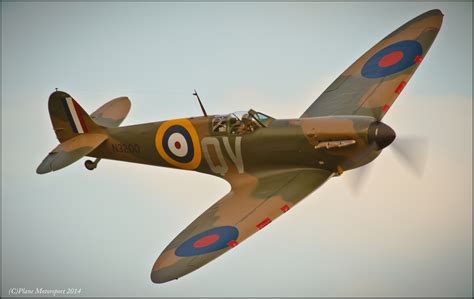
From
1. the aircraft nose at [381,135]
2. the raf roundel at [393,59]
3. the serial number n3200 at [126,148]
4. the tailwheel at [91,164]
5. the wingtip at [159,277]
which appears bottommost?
the wingtip at [159,277]

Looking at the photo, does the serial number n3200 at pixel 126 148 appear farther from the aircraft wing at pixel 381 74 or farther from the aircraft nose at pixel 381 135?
the aircraft nose at pixel 381 135

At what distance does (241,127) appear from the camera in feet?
55.7

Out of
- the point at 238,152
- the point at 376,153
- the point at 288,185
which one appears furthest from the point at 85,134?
the point at 376,153

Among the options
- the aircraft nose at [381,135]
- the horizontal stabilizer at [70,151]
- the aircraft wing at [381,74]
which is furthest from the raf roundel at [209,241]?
the aircraft wing at [381,74]

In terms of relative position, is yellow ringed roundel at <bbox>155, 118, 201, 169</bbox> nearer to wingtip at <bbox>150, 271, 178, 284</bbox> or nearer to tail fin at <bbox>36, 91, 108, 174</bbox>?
tail fin at <bbox>36, 91, 108, 174</bbox>

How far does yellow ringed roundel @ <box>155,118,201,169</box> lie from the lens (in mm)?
17750

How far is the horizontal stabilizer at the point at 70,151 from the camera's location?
18.0 m

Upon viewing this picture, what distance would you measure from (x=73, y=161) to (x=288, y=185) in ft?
17.0

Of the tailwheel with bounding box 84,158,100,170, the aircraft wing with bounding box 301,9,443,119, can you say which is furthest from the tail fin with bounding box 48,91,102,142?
the aircraft wing with bounding box 301,9,443,119

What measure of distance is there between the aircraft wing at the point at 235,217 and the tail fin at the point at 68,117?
4.19 meters

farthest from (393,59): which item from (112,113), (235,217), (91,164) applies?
(91,164)

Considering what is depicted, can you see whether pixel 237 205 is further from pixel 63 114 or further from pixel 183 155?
pixel 63 114

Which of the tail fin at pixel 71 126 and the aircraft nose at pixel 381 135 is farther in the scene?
the tail fin at pixel 71 126

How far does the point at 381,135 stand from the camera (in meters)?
15.6
